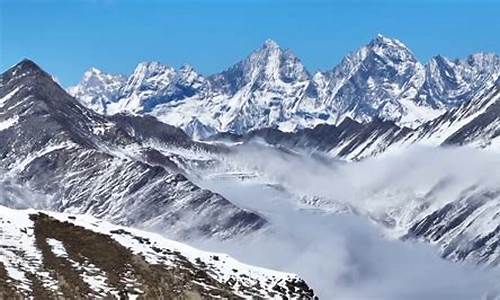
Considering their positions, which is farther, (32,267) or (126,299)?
(32,267)

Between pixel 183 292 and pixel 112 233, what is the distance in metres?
26.2

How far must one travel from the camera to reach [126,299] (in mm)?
111562

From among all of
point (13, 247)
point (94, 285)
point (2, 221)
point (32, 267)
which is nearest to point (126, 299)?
point (94, 285)

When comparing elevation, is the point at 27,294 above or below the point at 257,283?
below

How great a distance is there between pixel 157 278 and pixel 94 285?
994cm

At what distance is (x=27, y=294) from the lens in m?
108

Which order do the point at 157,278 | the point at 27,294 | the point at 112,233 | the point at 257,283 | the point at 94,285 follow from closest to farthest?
the point at 27,294, the point at 94,285, the point at 157,278, the point at 257,283, the point at 112,233

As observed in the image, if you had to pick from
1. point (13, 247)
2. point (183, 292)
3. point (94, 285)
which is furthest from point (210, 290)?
point (13, 247)

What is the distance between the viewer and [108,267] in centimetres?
12562

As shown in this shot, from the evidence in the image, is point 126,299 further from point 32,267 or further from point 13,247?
point 13,247

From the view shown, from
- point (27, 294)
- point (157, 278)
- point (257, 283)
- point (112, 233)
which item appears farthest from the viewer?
point (112, 233)

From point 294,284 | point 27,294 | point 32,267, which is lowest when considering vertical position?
point 27,294

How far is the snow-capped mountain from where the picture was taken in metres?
114

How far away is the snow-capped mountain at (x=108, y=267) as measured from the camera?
4508 inches
